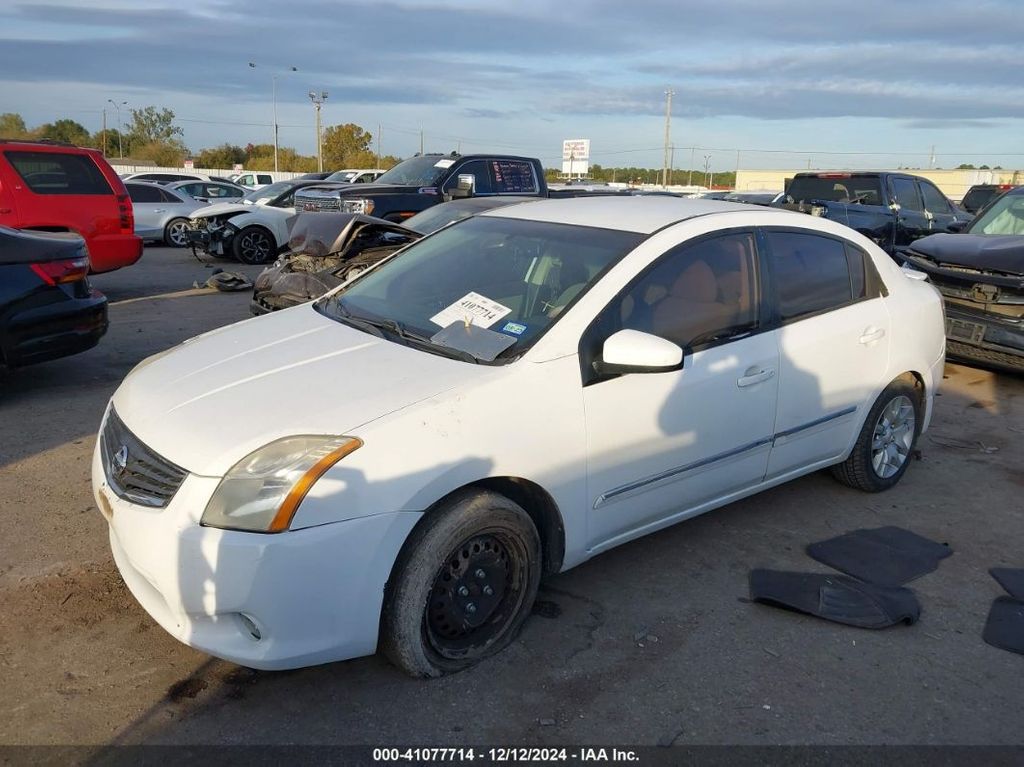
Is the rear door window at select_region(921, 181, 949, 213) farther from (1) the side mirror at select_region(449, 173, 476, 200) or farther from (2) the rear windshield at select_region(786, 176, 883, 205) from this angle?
(1) the side mirror at select_region(449, 173, 476, 200)

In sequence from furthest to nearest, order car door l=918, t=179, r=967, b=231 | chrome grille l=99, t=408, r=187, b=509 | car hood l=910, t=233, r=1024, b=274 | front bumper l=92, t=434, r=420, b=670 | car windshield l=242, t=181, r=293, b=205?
car windshield l=242, t=181, r=293, b=205
car door l=918, t=179, r=967, b=231
car hood l=910, t=233, r=1024, b=274
chrome grille l=99, t=408, r=187, b=509
front bumper l=92, t=434, r=420, b=670

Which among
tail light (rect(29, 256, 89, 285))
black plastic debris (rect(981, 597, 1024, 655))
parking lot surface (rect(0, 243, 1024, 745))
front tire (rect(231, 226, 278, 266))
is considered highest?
tail light (rect(29, 256, 89, 285))

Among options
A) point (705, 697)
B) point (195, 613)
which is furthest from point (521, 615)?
point (195, 613)

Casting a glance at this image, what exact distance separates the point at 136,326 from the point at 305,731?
7.57 m

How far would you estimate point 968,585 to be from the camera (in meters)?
3.84

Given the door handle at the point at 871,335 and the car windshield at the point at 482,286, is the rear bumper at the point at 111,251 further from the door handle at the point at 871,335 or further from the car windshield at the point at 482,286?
the door handle at the point at 871,335

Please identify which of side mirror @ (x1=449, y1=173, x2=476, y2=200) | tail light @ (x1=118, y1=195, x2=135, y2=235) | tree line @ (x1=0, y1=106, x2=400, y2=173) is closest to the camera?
tail light @ (x1=118, y1=195, x2=135, y2=235)

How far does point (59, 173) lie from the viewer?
1027cm

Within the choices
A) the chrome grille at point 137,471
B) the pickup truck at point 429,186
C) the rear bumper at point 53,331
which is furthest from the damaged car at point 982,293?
the rear bumper at point 53,331

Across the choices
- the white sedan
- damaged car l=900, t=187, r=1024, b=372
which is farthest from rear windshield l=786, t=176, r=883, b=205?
the white sedan

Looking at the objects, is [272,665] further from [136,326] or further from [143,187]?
[143,187]

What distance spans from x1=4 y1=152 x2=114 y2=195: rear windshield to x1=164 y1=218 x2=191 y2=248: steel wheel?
24.9ft

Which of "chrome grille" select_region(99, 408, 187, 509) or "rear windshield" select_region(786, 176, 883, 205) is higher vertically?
"rear windshield" select_region(786, 176, 883, 205)

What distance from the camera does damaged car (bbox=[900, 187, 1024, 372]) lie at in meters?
7.09
